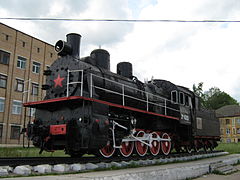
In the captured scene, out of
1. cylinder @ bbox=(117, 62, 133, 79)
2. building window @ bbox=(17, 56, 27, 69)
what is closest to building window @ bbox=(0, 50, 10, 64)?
building window @ bbox=(17, 56, 27, 69)

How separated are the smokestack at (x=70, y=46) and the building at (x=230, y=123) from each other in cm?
6630

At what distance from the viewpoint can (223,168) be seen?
30.7ft

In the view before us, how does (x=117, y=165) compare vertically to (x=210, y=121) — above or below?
below

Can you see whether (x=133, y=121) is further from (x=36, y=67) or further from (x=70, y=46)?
(x=36, y=67)

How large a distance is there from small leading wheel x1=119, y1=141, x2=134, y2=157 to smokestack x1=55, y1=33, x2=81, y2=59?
3662 millimetres

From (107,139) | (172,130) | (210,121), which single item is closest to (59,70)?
(107,139)

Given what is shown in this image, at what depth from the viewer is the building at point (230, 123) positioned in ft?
222

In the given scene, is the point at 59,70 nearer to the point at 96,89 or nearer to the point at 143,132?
the point at 96,89

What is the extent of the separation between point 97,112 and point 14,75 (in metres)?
23.9

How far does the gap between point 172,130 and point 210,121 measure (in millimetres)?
4558

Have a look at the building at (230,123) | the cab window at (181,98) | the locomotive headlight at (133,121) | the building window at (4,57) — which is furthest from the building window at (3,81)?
the building at (230,123)

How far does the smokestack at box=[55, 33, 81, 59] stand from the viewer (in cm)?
896

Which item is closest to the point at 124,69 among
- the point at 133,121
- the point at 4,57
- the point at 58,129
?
the point at 133,121

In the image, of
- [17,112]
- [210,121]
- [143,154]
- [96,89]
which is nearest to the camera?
[96,89]
